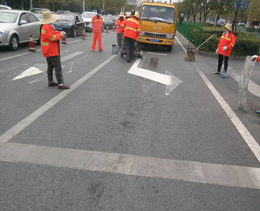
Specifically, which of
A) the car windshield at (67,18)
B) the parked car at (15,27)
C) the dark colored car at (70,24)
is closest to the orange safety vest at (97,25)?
the parked car at (15,27)

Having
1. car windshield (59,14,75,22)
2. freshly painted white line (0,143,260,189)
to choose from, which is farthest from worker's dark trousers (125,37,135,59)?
car windshield (59,14,75,22)

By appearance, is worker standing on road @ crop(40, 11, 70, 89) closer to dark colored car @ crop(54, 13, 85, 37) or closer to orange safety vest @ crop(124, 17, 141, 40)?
orange safety vest @ crop(124, 17, 141, 40)

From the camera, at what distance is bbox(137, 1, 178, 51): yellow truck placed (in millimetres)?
14859

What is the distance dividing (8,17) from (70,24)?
25.5 feet

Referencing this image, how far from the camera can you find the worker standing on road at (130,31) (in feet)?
35.9

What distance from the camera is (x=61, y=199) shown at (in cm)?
294

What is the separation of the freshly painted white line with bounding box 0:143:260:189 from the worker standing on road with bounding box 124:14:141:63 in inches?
310

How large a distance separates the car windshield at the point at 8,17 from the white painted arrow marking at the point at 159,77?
631 cm

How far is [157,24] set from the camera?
14836mm

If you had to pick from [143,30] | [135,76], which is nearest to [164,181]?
[135,76]

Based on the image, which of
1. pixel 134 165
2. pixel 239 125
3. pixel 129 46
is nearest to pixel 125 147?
pixel 134 165

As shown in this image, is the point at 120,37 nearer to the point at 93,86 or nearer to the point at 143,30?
the point at 143,30

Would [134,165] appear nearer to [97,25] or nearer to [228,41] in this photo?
[228,41]

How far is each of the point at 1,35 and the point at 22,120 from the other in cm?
825
